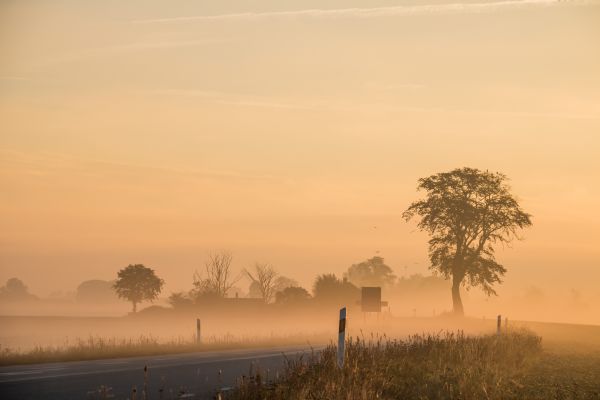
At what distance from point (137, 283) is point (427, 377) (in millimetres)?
91975

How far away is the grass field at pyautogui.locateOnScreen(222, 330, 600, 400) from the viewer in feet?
49.0

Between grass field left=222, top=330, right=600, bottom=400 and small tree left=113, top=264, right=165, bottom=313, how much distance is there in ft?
276

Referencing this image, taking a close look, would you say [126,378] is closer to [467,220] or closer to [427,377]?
[427,377]

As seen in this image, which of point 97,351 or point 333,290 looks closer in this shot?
point 97,351

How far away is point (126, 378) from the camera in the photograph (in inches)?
770

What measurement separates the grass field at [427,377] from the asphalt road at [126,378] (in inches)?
57.6

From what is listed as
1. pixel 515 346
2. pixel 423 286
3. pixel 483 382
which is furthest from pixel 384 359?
pixel 423 286

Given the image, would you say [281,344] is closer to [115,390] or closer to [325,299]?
[115,390]

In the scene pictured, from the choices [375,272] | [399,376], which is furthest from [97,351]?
[375,272]

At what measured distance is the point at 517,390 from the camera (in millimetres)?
19031

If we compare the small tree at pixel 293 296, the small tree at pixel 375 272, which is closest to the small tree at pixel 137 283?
the small tree at pixel 293 296

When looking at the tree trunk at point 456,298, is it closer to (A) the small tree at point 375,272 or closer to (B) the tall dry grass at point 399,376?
(B) the tall dry grass at point 399,376

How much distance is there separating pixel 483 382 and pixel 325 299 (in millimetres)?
60903

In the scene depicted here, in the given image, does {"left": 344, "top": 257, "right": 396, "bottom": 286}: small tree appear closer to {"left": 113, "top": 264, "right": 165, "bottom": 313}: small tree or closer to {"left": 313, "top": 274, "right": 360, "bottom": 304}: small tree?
{"left": 113, "top": 264, "right": 165, "bottom": 313}: small tree
